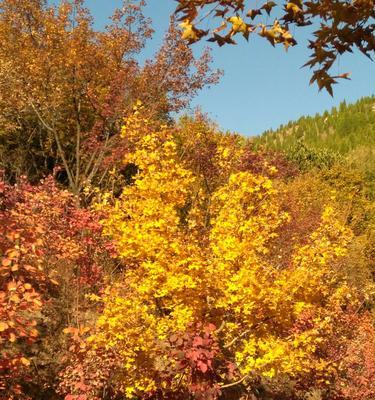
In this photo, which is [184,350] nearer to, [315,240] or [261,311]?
[261,311]

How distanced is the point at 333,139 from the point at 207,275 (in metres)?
60.4

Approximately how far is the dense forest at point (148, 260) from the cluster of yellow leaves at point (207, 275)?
3 cm

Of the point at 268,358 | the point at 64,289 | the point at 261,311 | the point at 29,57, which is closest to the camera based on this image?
the point at 268,358

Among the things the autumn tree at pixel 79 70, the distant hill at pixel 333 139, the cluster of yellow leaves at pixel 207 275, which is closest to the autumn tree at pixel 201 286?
the cluster of yellow leaves at pixel 207 275

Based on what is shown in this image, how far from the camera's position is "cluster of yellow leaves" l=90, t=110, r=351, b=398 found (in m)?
6.00

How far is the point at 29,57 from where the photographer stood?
15.5 metres

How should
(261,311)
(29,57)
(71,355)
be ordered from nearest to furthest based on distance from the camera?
(261,311) < (71,355) < (29,57)

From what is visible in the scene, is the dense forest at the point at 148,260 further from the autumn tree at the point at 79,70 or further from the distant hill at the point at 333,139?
the distant hill at the point at 333,139

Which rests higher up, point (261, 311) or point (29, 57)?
point (29, 57)

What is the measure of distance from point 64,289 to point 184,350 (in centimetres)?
577

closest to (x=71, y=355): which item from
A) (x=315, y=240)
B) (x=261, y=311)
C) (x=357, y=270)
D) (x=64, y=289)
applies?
(x=64, y=289)

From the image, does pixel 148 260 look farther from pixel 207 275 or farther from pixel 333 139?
pixel 333 139

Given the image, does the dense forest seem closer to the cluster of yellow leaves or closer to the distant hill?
the cluster of yellow leaves

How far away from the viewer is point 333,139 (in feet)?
205
